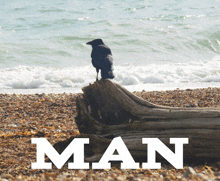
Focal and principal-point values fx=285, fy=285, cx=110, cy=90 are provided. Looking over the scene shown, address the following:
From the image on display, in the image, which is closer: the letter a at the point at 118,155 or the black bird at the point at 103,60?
the letter a at the point at 118,155

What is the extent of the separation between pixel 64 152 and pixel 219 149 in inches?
78.6

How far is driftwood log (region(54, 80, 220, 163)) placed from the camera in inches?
142

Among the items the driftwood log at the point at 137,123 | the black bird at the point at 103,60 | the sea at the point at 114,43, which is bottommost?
the driftwood log at the point at 137,123

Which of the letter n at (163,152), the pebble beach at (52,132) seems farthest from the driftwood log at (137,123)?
the pebble beach at (52,132)

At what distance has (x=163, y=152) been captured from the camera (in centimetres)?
362

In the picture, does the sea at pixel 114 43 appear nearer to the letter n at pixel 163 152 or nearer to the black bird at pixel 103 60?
the black bird at pixel 103 60

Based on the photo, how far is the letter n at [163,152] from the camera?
354 centimetres

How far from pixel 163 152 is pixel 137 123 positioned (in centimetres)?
50

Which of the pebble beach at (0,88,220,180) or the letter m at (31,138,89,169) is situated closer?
the pebble beach at (0,88,220,180)

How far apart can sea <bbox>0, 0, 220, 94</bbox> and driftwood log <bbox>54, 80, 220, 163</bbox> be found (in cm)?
489

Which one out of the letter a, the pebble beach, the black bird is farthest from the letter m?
the black bird

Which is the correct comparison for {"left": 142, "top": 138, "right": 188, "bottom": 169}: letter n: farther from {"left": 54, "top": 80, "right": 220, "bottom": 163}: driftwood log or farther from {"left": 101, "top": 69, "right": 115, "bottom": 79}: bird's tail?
{"left": 101, "top": 69, "right": 115, "bottom": 79}: bird's tail

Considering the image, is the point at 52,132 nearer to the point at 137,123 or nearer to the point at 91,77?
the point at 137,123

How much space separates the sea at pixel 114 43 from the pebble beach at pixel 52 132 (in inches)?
69.1
